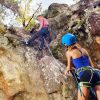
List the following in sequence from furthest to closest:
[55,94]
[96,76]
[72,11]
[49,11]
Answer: [49,11]
[72,11]
[55,94]
[96,76]

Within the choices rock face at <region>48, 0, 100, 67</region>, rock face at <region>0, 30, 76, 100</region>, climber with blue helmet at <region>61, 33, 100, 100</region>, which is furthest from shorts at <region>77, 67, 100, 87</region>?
rock face at <region>48, 0, 100, 67</region>

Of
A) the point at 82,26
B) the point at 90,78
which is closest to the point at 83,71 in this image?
the point at 90,78

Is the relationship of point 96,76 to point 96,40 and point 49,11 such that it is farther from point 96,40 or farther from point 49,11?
point 49,11

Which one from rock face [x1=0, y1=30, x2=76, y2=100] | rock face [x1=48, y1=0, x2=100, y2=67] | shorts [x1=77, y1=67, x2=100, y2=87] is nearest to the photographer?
shorts [x1=77, y1=67, x2=100, y2=87]

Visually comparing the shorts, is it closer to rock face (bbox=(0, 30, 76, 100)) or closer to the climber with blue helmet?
the climber with blue helmet

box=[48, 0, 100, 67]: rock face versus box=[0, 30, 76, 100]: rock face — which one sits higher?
box=[48, 0, 100, 67]: rock face

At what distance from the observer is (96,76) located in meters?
8.17

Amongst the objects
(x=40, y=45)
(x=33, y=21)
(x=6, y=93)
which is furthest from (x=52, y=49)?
(x=33, y=21)

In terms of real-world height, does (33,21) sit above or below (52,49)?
above

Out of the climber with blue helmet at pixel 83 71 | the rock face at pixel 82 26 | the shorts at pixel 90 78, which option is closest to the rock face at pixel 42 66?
the rock face at pixel 82 26

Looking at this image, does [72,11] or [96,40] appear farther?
[72,11]

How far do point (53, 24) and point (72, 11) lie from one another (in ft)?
4.09

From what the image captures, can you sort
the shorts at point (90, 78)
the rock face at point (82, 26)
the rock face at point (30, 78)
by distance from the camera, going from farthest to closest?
the rock face at point (82, 26)
the rock face at point (30, 78)
the shorts at point (90, 78)

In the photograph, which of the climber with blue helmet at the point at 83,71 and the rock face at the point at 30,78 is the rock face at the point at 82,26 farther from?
the climber with blue helmet at the point at 83,71
